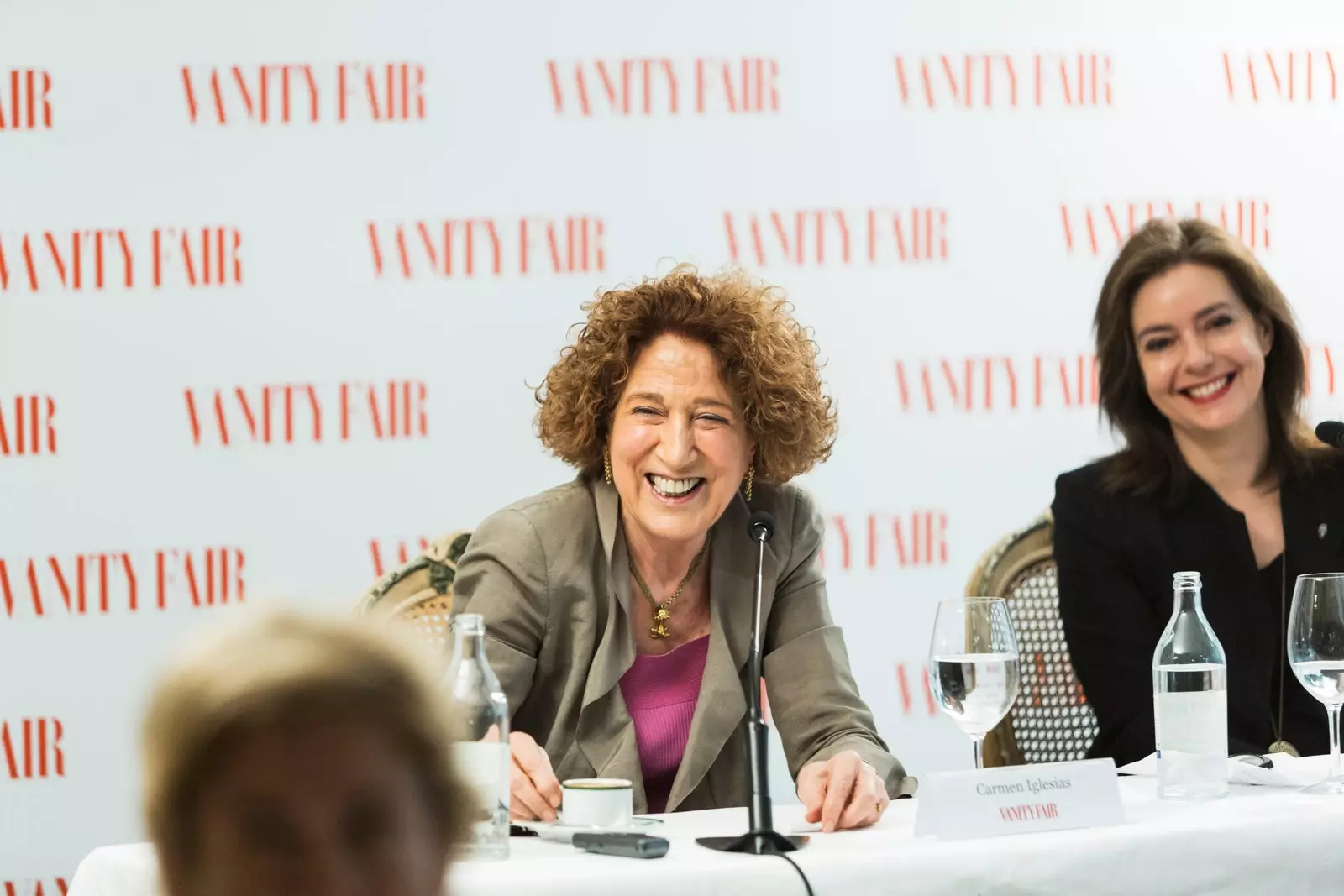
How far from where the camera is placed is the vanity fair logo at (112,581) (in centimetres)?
287

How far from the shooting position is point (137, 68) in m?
2.94

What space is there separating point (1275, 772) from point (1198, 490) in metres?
0.90

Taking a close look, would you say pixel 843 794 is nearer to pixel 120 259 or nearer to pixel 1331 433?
pixel 1331 433

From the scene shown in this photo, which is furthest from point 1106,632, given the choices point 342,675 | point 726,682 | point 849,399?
point 342,675

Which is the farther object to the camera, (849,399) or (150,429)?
(849,399)

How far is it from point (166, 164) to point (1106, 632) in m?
2.05

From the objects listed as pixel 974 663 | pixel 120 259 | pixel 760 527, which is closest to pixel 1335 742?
pixel 974 663

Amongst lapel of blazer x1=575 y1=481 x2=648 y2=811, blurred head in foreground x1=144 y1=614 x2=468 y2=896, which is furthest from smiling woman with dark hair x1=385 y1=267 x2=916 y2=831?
blurred head in foreground x1=144 y1=614 x2=468 y2=896

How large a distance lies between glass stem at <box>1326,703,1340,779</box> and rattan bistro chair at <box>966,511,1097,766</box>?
77cm

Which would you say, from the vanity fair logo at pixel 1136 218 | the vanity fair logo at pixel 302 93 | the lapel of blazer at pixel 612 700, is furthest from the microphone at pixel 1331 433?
the vanity fair logo at pixel 302 93

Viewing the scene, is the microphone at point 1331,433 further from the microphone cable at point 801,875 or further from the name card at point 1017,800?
the microphone cable at point 801,875

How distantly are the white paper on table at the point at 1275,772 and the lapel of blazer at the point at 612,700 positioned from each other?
619mm

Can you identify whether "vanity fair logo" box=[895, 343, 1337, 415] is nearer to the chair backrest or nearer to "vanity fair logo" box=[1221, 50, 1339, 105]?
"vanity fair logo" box=[1221, 50, 1339, 105]

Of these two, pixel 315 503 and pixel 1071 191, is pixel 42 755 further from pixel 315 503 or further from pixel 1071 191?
pixel 1071 191
